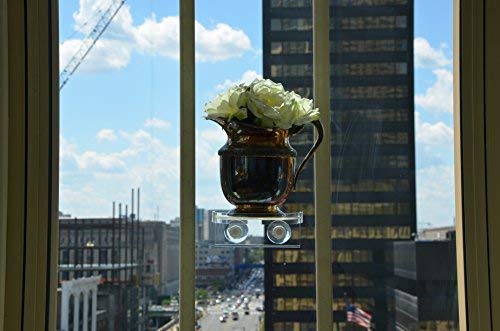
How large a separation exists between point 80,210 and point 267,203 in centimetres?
86

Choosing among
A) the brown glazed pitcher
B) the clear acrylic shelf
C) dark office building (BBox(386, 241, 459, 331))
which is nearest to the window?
dark office building (BBox(386, 241, 459, 331))

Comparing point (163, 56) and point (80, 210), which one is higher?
point (163, 56)

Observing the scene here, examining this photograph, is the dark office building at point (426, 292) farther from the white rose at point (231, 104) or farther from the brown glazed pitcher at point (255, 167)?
the white rose at point (231, 104)

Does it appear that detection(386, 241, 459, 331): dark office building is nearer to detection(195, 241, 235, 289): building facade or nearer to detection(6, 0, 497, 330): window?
detection(6, 0, 497, 330): window

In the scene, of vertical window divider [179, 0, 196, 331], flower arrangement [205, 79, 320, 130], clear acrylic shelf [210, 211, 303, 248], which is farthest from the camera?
vertical window divider [179, 0, 196, 331]

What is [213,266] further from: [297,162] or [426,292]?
[426,292]

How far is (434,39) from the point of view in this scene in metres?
2.67

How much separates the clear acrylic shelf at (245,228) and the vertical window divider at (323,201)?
0.18m

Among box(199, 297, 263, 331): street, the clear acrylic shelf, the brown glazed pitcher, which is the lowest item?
box(199, 297, 263, 331): street

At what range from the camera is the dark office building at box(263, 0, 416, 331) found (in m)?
2.64

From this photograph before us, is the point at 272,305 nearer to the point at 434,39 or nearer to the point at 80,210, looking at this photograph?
the point at 80,210

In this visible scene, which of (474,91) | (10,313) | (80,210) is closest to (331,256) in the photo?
(474,91)

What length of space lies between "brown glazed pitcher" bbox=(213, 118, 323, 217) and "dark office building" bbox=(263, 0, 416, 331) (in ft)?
1.54

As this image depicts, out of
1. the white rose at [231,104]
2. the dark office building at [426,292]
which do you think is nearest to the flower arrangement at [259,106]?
the white rose at [231,104]
